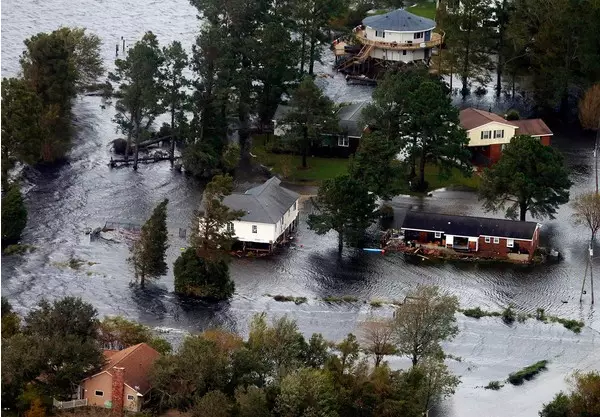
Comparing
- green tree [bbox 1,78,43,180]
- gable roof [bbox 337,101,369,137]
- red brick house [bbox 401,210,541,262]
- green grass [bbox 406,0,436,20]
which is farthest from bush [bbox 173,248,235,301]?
green grass [bbox 406,0,436,20]

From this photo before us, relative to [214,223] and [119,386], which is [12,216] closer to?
[214,223]

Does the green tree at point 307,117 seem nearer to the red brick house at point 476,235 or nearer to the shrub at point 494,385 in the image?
the red brick house at point 476,235

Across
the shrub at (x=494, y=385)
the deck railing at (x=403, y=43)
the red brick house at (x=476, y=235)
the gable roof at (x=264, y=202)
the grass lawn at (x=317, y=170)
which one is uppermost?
the deck railing at (x=403, y=43)

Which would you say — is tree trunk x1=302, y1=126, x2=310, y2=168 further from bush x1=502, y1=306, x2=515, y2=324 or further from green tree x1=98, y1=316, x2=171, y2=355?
green tree x1=98, y1=316, x2=171, y2=355

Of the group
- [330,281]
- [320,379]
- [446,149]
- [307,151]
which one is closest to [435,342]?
[320,379]

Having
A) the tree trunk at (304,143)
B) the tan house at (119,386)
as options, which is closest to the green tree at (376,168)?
the tree trunk at (304,143)

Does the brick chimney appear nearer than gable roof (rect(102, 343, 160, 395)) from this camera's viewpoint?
Yes
